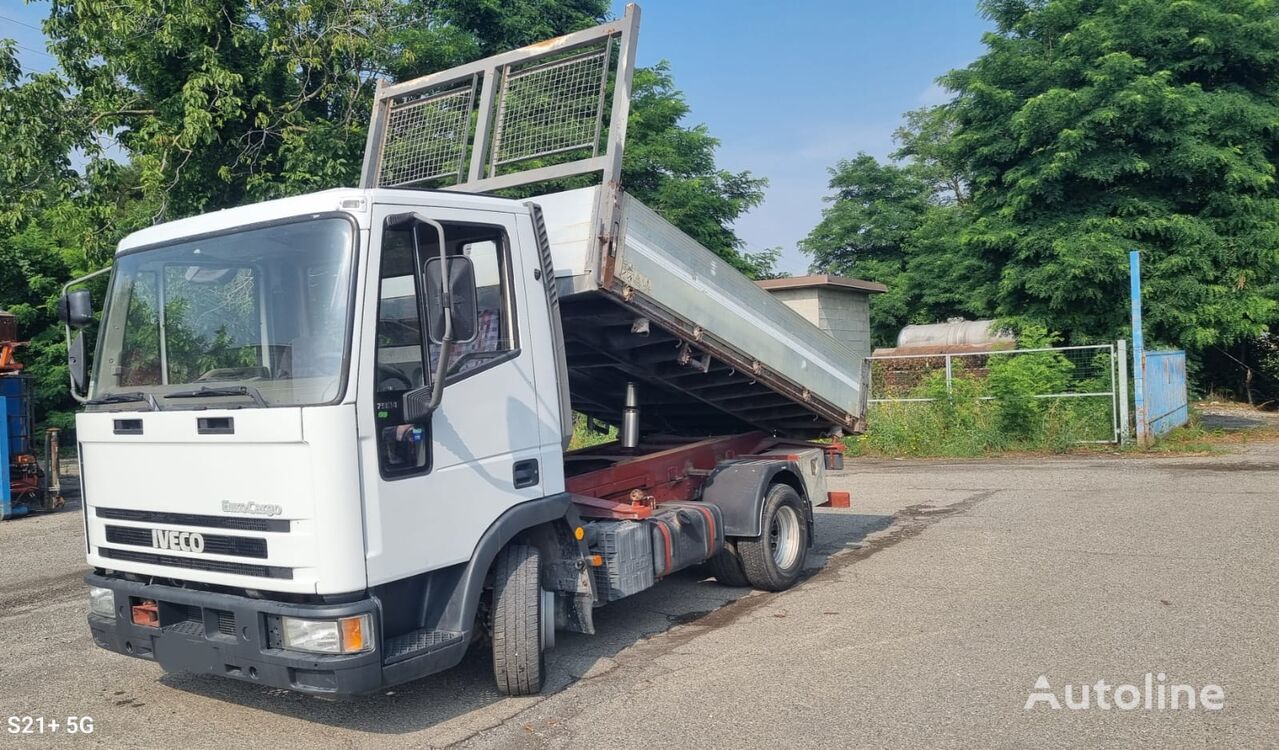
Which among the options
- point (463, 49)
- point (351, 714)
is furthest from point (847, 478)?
point (463, 49)

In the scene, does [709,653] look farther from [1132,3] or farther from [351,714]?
[1132,3]

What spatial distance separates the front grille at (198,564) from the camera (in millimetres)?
4328

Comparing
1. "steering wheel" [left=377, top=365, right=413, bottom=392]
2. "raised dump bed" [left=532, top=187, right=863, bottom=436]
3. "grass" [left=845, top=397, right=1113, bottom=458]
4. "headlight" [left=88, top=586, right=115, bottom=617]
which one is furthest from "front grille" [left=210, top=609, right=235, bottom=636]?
"grass" [left=845, top=397, right=1113, bottom=458]

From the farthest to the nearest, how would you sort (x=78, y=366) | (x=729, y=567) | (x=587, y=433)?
(x=587, y=433), (x=729, y=567), (x=78, y=366)

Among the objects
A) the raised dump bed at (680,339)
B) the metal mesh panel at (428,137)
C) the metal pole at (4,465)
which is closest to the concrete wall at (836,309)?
the raised dump bed at (680,339)

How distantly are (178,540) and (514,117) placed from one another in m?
3.45

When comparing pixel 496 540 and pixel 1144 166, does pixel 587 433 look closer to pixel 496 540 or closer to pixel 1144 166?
pixel 496 540

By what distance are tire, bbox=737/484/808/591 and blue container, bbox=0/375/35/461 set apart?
1156 cm

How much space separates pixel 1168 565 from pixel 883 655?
11.9 ft

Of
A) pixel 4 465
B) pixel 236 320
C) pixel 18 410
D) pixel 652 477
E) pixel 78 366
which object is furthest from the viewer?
pixel 18 410

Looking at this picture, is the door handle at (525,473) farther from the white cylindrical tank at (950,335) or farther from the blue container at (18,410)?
the white cylindrical tank at (950,335)

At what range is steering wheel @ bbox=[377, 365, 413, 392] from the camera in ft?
14.6

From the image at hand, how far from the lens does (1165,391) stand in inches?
715

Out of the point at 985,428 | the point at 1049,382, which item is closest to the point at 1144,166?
the point at 1049,382
